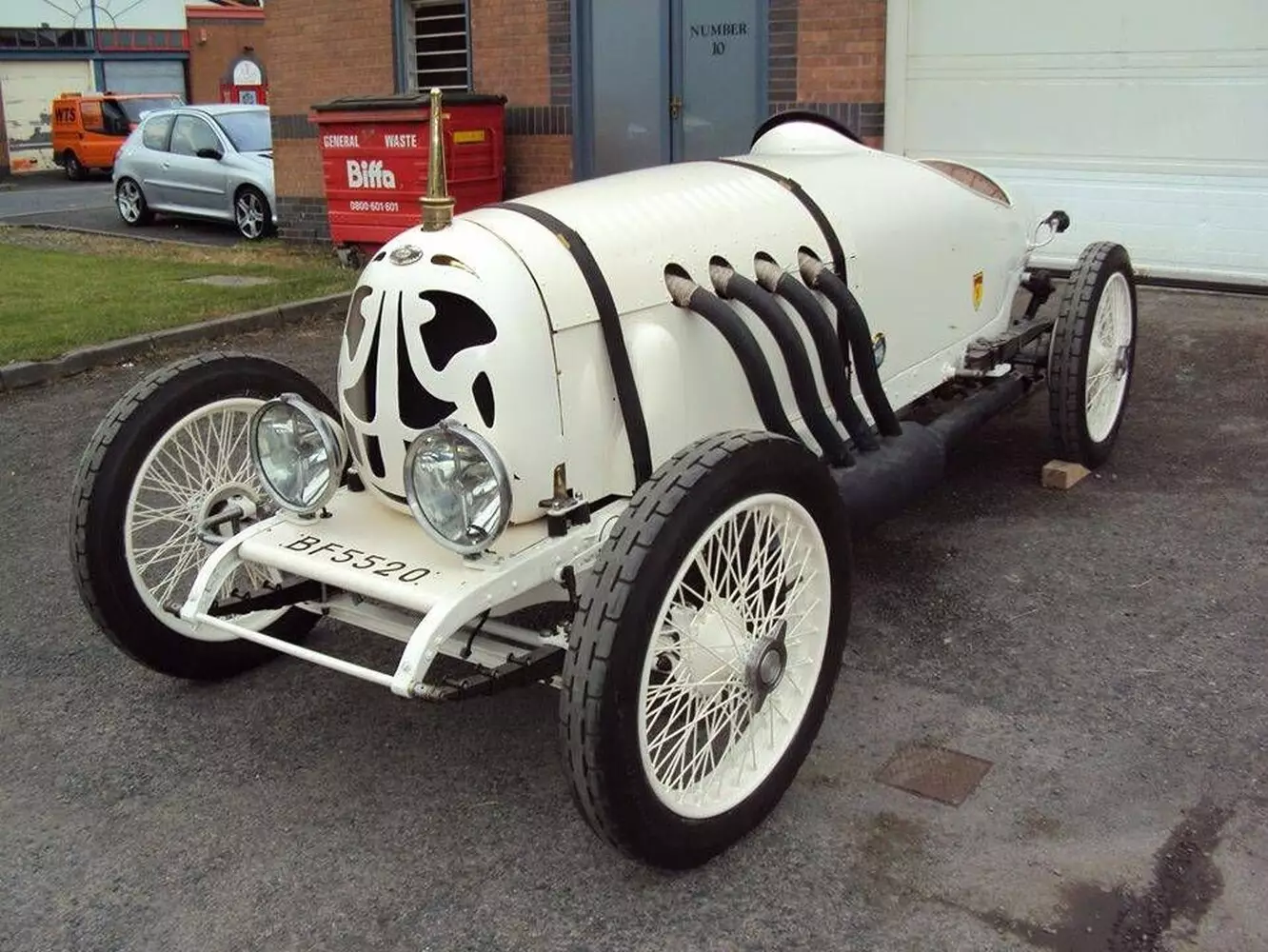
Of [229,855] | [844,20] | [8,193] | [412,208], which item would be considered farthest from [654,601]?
[8,193]

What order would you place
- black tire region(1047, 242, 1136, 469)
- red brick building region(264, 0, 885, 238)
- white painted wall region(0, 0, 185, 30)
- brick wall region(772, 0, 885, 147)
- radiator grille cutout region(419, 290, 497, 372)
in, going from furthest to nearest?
white painted wall region(0, 0, 185, 30) < red brick building region(264, 0, 885, 238) < brick wall region(772, 0, 885, 147) < black tire region(1047, 242, 1136, 469) < radiator grille cutout region(419, 290, 497, 372)

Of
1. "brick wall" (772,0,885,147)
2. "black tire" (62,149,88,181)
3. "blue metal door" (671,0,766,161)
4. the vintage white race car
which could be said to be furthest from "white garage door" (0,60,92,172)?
the vintage white race car

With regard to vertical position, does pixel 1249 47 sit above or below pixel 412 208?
above

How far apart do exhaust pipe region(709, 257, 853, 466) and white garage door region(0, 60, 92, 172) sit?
28.5 metres

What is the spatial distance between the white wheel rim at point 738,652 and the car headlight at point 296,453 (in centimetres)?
99

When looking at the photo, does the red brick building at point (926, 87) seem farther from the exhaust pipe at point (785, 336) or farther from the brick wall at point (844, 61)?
the exhaust pipe at point (785, 336)

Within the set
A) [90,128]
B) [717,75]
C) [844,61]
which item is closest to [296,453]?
[844,61]

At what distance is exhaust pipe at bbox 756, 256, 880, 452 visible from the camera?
12.6ft

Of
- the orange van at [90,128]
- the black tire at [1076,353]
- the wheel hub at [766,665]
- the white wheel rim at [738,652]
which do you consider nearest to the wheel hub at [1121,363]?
the black tire at [1076,353]

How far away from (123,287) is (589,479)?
867 cm

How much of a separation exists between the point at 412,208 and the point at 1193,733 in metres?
8.45

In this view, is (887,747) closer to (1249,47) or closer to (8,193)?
(1249,47)

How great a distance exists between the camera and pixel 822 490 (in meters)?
3.11

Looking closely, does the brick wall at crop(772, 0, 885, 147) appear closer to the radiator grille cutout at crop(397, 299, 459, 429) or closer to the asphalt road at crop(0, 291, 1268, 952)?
the asphalt road at crop(0, 291, 1268, 952)
